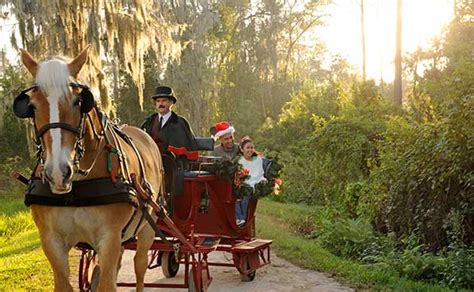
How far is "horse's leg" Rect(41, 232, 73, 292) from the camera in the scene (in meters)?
3.86

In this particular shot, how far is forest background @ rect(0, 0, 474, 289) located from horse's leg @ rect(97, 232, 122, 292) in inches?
174

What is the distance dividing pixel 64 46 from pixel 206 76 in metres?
16.0

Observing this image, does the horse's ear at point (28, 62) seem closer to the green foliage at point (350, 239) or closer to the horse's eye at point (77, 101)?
the horse's eye at point (77, 101)

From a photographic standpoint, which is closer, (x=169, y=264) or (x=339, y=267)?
(x=169, y=264)

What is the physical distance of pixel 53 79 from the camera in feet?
11.4

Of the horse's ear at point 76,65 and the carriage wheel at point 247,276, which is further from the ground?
the horse's ear at point 76,65

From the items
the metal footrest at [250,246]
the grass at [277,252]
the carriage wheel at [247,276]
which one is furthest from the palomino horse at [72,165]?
the grass at [277,252]

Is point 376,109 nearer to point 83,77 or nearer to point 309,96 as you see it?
point 309,96

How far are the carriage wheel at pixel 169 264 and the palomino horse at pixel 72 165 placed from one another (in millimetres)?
2549

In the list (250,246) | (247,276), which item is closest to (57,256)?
(250,246)

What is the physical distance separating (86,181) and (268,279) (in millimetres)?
3752

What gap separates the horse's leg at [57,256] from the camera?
386 cm

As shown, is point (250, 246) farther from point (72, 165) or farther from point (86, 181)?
point (72, 165)

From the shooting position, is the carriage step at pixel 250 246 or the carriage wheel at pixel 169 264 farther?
the carriage wheel at pixel 169 264
